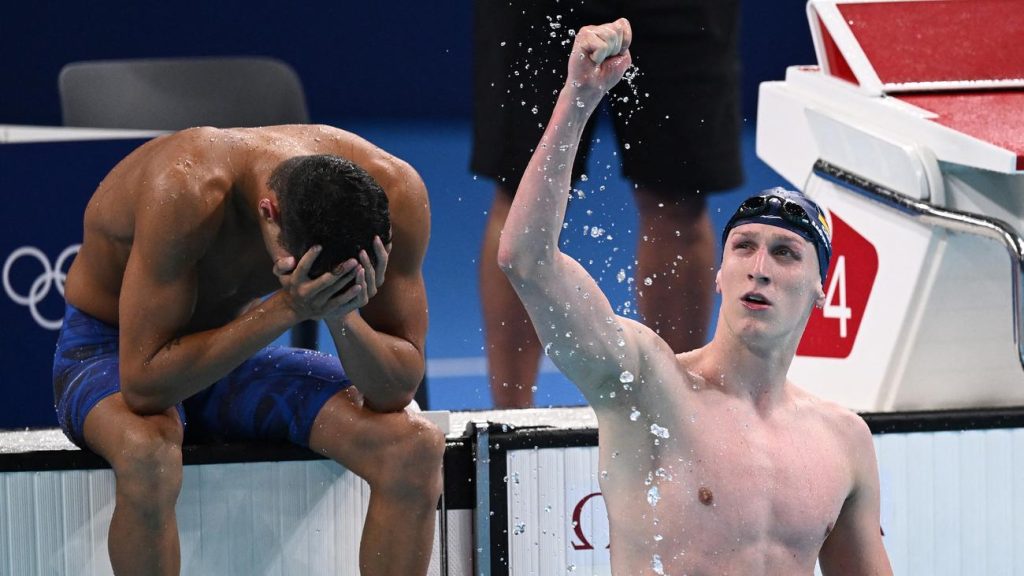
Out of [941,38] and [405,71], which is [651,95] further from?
[405,71]

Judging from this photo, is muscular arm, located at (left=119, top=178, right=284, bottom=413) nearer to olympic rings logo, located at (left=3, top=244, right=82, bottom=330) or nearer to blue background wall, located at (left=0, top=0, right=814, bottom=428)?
olympic rings logo, located at (left=3, top=244, right=82, bottom=330)

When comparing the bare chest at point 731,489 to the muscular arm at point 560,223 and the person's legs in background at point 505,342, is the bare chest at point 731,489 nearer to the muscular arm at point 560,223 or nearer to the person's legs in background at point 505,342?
the muscular arm at point 560,223

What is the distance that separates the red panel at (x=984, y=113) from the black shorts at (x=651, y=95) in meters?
0.80

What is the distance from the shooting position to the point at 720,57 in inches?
165

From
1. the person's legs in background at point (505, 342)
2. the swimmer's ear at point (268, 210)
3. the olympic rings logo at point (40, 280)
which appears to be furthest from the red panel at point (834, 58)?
the olympic rings logo at point (40, 280)

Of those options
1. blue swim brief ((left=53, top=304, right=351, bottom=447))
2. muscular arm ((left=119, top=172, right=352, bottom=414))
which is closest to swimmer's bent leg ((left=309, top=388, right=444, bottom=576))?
blue swim brief ((left=53, top=304, right=351, bottom=447))

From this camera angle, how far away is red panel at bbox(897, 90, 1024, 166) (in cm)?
310

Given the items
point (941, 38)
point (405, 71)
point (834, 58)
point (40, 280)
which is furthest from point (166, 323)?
point (405, 71)

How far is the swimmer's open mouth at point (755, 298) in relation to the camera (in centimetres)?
240

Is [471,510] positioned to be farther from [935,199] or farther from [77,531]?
[935,199]

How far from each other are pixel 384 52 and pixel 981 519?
600cm

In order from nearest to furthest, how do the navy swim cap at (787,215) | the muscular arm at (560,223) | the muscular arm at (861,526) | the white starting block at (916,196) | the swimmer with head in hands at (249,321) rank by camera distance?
the muscular arm at (560,223) < the navy swim cap at (787,215) < the muscular arm at (861,526) < the swimmer with head in hands at (249,321) < the white starting block at (916,196)

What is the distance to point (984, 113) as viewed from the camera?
129 inches

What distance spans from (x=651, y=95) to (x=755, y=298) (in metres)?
1.70
